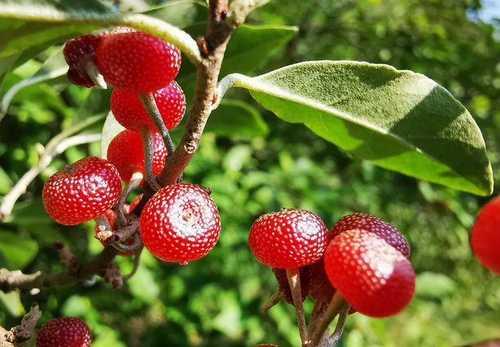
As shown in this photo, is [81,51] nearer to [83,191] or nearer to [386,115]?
[83,191]

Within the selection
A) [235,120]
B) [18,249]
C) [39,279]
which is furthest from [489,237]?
[18,249]

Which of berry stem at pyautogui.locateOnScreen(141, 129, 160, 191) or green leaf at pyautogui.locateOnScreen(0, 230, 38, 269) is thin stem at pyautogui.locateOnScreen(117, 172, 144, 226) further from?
green leaf at pyautogui.locateOnScreen(0, 230, 38, 269)

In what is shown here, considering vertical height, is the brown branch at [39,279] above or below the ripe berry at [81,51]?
below

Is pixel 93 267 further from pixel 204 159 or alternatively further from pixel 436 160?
pixel 204 159

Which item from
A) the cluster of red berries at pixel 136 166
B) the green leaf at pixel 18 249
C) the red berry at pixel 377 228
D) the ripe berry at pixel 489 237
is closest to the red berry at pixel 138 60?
the cluster of red berries at pixel 136 166

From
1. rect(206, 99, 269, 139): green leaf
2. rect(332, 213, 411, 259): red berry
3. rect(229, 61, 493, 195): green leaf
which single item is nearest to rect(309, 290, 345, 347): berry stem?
rect(332, 213, 411, 259): red berry

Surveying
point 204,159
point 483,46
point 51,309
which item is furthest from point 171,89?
point 483,46

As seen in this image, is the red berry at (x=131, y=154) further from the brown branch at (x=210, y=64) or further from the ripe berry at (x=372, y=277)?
the ripe berry at (x=372, y=277)

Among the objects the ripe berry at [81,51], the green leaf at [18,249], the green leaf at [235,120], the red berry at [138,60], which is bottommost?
the green leaf at [18,249]
